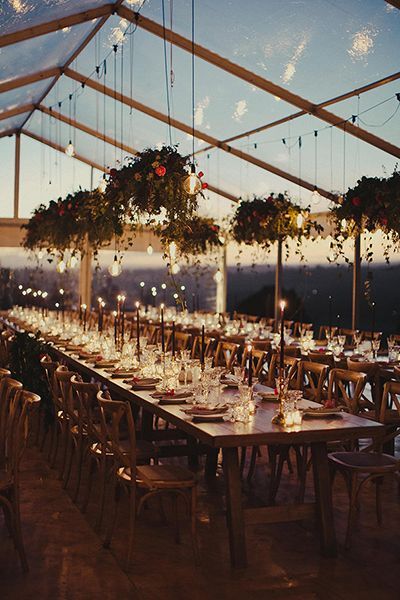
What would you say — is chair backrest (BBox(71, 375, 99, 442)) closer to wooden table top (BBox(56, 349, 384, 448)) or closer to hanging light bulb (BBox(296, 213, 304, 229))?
wooden table top (BBox(56, 349, 384, 448))

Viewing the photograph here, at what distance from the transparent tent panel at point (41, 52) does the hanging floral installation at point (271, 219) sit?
3.19m

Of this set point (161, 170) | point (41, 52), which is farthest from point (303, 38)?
point (41, 52)

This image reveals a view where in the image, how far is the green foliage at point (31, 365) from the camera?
7755 mm

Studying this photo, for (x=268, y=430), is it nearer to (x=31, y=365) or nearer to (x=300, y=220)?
(x=31, y=365)

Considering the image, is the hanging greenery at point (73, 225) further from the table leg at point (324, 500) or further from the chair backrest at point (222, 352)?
the table leg at point (324, 500)

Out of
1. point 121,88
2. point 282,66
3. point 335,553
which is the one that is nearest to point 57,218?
point 121,88

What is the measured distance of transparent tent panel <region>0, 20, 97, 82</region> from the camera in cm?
979

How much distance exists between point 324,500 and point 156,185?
3.73 metres

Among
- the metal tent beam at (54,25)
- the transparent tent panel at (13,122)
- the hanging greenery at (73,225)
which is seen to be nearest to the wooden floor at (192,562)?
the hanging greenery at (73,225)

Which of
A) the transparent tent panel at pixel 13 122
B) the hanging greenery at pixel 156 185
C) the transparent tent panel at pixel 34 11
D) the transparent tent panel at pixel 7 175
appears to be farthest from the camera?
the transparent tent panel at pixel 7 175

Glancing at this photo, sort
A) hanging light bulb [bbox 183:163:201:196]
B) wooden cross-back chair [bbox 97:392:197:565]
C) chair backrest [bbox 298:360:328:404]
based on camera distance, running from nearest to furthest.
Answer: wooden cross-back chair [bbox 97:392:197:565], chair backrest [bbox 298:360:328:404], hanging light bulb [bbox 183:163:201:196]

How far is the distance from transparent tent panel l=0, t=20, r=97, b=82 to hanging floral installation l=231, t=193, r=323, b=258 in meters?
3.19

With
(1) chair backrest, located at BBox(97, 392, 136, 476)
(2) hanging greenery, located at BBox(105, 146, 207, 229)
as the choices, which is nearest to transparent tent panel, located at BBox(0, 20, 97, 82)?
(2) hanging greenery, located at BBox(105, 146, 207, 229)

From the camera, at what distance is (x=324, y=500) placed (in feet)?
14.8
